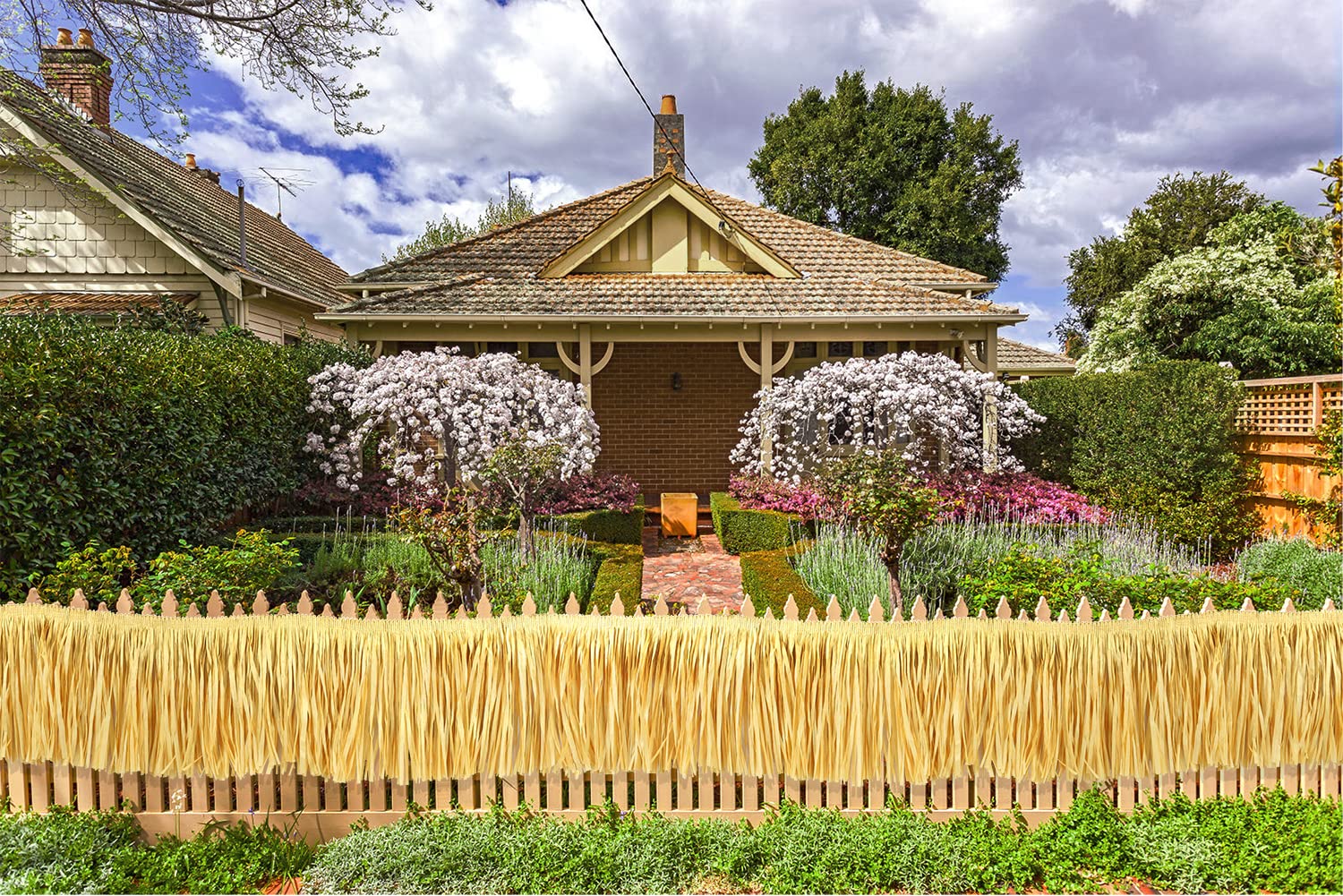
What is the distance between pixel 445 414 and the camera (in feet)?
28.2

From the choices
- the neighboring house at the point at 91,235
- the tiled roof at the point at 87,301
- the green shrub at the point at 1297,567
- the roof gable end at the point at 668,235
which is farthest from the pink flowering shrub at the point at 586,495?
the tiled roof at the point at 87,301

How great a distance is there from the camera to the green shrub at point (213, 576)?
4531 mm

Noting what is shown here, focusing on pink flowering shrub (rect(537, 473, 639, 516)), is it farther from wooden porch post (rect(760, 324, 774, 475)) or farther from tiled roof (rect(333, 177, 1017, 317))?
tiled roof (rect(333, 177, 1017, 317))

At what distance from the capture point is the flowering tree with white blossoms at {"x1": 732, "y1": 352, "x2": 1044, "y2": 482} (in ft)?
30.4

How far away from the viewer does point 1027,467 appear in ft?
36.8

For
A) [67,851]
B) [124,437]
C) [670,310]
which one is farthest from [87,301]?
[67,851]

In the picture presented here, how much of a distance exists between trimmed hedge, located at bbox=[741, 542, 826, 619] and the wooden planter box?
10.7 ft

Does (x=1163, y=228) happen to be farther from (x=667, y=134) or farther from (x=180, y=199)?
(x=180, y=199)

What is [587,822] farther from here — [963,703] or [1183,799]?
[1183,799]

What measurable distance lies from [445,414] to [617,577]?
13.4 feet

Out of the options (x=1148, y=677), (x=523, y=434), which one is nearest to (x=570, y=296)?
(x=523, y=434)

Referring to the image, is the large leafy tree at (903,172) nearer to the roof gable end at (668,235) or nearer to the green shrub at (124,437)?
the roof gable end at (668,235)

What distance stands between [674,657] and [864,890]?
3.92ft

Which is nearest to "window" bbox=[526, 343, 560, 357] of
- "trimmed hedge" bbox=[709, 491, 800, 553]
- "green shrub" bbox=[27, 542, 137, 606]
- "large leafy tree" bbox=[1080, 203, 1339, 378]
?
"trimmed hedge" bbox=[709, 491, 800, 553]
